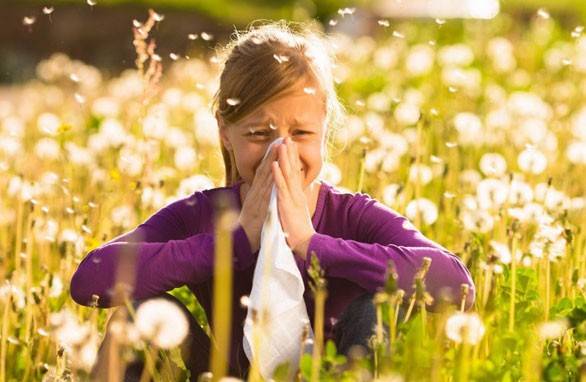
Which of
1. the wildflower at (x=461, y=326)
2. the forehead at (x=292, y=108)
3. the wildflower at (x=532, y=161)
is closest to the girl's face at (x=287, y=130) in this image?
the forehead at (x=292, y=108)

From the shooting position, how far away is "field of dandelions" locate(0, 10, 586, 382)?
1941 millimetres

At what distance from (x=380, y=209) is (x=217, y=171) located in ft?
5.82

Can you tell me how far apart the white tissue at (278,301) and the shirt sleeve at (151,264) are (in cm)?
11

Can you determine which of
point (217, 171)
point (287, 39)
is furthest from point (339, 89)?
point (287, 39)

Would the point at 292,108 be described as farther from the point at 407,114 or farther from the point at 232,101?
the point at 407,114

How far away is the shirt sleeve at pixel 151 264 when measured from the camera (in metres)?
2.28

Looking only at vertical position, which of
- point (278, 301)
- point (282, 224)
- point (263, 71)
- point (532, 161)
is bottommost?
point (278, 301)

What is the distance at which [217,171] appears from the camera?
167 inches

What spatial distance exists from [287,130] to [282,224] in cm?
22

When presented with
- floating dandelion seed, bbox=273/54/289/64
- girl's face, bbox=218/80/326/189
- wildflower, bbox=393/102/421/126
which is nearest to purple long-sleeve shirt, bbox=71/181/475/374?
girl's face, bbox=218/80/326/189

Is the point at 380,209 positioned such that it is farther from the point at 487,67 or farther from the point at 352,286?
the point at 487,67

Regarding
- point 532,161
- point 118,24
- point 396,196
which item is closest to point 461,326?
point 396,196

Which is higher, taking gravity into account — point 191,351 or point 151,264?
point 151,264

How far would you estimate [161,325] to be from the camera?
68.6 inches
